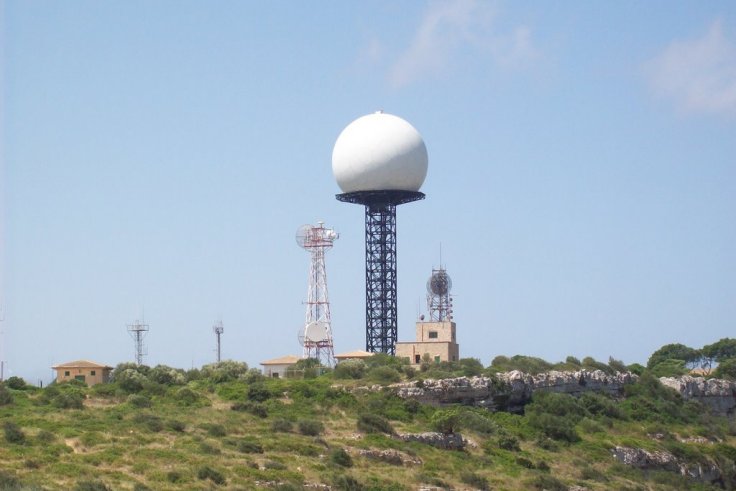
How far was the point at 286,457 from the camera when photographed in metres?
52.4

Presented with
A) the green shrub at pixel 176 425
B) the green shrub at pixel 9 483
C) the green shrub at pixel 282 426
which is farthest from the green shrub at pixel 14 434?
the green shrub at pixel 282 426

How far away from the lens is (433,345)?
262 ft

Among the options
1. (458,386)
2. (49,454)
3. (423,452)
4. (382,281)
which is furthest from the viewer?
(382,281)

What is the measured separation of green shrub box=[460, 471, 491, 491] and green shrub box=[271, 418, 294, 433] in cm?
910

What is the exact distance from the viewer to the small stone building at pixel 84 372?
243 ft

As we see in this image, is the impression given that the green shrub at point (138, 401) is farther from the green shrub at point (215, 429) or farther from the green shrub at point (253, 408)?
the green shrub at point (215, 429)

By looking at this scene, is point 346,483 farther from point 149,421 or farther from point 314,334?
point 314,334

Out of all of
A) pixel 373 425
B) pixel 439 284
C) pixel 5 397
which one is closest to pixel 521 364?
pixel 439 284

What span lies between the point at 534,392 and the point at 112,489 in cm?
3607

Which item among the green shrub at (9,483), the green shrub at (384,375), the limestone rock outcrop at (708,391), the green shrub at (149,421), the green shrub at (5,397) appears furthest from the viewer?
the limestone rock outcrop at (708,391)

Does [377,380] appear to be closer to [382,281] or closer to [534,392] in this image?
[534,392]

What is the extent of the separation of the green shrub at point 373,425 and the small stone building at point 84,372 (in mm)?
21826

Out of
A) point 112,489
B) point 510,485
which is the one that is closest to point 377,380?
point 510,485

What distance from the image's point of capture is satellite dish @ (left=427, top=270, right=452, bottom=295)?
88.8 metres
